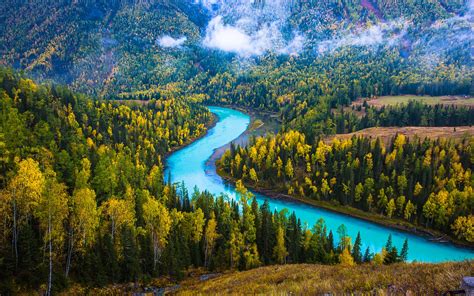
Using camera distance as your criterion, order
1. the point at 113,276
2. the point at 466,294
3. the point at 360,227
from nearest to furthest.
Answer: the point at 466,294, the point at 113,276, the point at 360,227

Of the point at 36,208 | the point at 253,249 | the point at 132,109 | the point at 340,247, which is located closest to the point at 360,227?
the point at 340,247

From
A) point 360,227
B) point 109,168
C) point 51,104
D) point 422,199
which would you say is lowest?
point 360,227

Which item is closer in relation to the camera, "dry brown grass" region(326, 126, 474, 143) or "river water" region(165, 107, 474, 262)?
"river water" region(165, 107, 474, 262)

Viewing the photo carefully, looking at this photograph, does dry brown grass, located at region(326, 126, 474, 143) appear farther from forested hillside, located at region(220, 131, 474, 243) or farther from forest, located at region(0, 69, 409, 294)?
forest, located at region(0, 69, 409, 294)

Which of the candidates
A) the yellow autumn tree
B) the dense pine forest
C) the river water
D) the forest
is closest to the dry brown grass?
the dense pine forest

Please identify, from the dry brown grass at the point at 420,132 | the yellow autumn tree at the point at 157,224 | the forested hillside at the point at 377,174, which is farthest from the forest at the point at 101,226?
the dry brown grass at the point at 420,132

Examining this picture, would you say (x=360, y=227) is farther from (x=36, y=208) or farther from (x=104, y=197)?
(x=36, y=208)

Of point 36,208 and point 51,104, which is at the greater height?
point 51,104

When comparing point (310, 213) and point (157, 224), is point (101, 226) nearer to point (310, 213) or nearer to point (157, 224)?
point (157, 224)

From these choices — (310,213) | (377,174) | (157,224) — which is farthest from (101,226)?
(377,174)
